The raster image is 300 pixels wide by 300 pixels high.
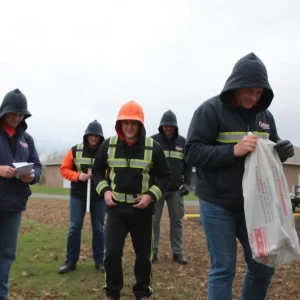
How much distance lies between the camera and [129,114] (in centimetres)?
482

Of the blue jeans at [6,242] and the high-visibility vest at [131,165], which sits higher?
the high-visibility vest at [131,165]

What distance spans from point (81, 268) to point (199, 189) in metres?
3.57

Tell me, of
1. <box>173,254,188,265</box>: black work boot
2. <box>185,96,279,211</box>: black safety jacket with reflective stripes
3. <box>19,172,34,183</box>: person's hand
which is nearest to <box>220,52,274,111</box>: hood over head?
<box>185,96,279,211</box>: black safety jacket with reflective stripes

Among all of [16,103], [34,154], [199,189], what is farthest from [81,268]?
[199,189]

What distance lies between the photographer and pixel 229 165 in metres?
3.52

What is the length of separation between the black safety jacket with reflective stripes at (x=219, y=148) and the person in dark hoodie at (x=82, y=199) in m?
2.95

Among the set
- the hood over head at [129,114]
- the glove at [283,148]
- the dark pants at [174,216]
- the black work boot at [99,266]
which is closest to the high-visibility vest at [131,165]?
the hood over head at [129,114]

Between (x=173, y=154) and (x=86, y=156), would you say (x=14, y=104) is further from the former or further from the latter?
(x=173, y=154)

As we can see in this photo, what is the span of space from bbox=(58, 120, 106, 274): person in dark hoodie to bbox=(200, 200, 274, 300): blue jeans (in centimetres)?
304

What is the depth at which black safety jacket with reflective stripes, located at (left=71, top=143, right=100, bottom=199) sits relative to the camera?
21.0 ft

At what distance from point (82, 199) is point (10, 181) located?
2.12 m

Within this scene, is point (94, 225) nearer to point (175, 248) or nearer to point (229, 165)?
point (175, 248)

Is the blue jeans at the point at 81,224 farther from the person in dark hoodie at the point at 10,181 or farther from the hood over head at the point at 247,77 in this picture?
the hood over head at the point at 247,77

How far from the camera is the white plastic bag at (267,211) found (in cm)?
325
